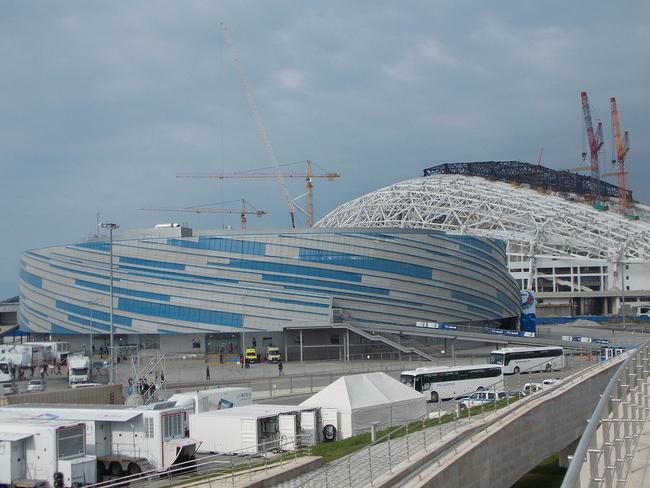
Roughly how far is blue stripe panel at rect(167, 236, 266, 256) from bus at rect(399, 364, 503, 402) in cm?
3462

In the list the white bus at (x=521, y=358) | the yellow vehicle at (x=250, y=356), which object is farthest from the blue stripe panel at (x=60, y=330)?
the white bus at (x=521, y=358)

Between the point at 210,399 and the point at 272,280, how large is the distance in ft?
142

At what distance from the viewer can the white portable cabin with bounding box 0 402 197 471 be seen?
76.5ft

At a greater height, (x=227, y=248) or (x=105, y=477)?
(x=227, y=248)

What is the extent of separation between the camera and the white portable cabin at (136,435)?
2331 centimetres

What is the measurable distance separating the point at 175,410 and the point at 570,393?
13962mm

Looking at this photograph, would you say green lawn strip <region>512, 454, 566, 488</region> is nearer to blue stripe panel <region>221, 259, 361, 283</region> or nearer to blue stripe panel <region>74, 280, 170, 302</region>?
blue stripe panel <region>221, 259, 361, 283</region>

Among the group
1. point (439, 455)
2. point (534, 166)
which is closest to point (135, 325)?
point (439, 455)

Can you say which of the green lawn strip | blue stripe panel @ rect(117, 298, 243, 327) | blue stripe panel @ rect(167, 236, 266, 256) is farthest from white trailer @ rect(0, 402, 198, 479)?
blue stripe panel @ rect(167, 236, 266, 256)

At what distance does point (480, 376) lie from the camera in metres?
43.7

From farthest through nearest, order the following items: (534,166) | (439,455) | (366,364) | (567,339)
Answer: (534,166) → (567,339) → (366,364) → (439,455)

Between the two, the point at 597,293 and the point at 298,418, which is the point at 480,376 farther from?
the point at 597,293

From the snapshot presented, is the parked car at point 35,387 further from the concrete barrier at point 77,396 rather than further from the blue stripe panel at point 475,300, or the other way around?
the blue stripe panel at point 475,300

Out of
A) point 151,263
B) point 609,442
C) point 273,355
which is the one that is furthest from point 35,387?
point 609,442
